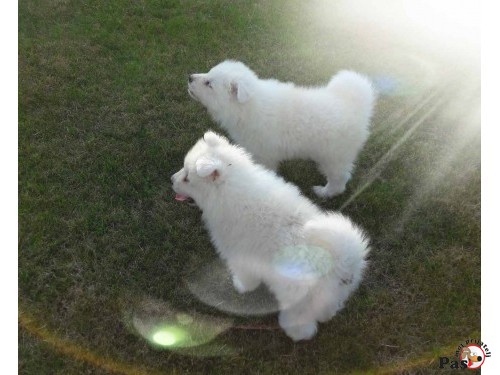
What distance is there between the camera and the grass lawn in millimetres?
2969

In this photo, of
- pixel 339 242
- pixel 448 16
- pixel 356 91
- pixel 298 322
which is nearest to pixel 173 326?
pixel 298 322

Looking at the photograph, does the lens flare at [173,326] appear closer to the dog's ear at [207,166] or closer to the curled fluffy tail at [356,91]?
the dog's ear at [207,166]

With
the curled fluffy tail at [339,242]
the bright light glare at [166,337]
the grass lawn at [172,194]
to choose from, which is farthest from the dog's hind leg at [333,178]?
the bright light glare at [166,337]

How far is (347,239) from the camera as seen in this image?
2.40 metres

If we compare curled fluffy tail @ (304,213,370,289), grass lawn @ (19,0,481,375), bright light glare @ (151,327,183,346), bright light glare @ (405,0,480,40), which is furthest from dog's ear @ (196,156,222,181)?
bright light glare @ (405,0,480,40)

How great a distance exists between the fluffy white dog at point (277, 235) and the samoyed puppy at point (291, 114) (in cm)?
69

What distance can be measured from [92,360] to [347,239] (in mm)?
1933

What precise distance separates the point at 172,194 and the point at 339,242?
1.96m

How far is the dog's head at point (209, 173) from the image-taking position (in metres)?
2.67

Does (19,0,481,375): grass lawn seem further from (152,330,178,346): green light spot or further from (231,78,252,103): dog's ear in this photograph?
(231,78,252,103): dog's ear

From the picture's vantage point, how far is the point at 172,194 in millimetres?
3895

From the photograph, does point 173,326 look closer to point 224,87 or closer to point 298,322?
point 298,322

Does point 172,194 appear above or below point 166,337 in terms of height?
above

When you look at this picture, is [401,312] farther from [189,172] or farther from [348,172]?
[189,172]
